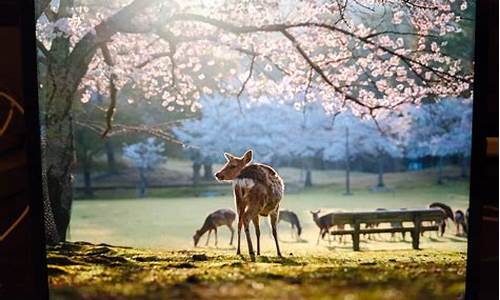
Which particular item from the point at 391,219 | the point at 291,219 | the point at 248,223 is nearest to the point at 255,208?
the point at 248,223

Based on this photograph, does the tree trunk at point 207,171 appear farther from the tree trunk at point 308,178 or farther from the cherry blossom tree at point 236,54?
the tree trunk at point 308,178

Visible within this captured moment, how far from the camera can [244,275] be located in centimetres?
239

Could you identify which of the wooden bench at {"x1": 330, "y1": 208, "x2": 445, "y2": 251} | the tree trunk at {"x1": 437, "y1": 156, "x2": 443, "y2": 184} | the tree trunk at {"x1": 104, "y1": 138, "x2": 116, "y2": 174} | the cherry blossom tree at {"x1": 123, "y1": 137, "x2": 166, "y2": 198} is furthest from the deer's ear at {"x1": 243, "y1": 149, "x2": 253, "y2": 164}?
the tree trunk at {"x1": 437, "y1": 156, "x2": 443, "y2": 184}

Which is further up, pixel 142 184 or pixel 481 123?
pixel 481 123

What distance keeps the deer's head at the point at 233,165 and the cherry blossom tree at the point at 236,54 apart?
0.96 ft

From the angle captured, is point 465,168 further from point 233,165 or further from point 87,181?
point 87,181

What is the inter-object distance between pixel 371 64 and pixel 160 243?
1311 millimetres

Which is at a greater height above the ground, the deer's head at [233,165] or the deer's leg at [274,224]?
the deer's head at [233,165]

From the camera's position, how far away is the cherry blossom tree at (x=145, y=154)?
7.93 ft

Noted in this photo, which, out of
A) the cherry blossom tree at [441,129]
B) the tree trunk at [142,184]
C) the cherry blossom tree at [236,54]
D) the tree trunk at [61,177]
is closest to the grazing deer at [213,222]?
the tree trunk at [142,184]

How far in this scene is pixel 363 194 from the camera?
8.07 feet

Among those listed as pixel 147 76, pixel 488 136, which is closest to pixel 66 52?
pixel 147 76

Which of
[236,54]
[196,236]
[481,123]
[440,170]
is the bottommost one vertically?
[196,236]

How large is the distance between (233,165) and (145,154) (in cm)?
42
